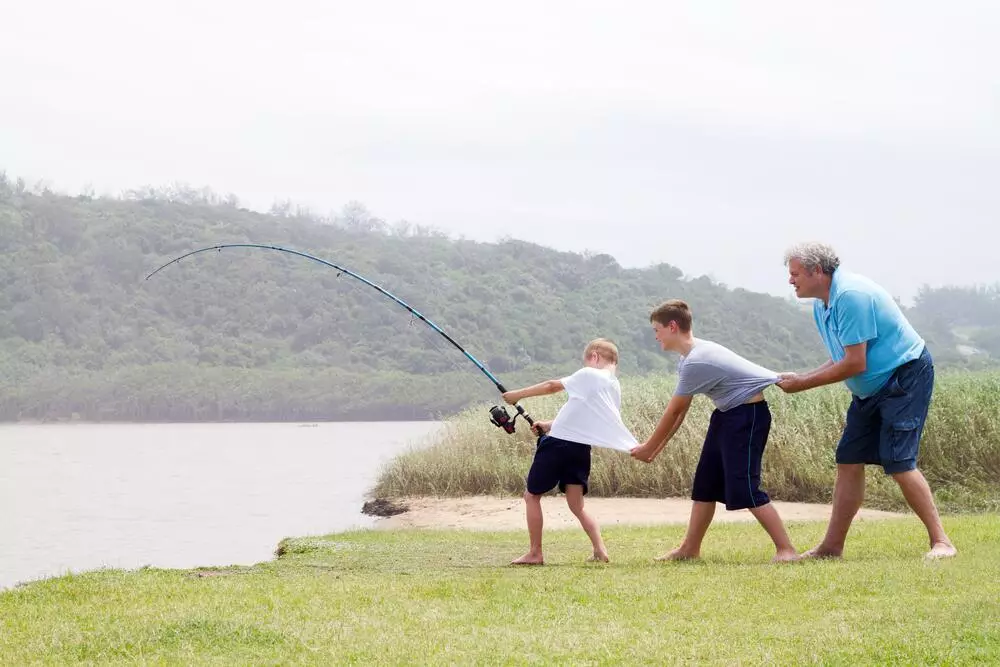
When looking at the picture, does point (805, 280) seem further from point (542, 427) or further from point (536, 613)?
point (536, 613)

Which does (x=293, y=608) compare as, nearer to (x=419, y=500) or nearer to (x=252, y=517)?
(x=419, y=500)

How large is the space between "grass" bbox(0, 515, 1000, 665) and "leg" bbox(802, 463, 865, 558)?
0.51 feet

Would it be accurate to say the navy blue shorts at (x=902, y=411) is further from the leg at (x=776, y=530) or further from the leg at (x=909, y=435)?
the leg at (x=776, y=530)

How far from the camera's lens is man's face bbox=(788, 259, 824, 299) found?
7.84 metres

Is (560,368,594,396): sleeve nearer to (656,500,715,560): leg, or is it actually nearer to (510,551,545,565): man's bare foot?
(656,500,715,560): leg

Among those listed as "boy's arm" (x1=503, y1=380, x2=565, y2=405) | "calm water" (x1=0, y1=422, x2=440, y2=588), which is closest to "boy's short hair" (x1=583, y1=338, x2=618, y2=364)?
"boy's arm" (x1=503, y1=380, x2=565, y2=405)

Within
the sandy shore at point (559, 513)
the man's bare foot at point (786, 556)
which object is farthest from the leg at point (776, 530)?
the sandy shore at point (559, 513)

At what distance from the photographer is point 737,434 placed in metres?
7.92

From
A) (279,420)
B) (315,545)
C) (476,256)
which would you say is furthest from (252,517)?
(476,256)

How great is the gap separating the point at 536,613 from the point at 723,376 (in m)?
2.39

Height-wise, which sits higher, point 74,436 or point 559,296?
point 559,296

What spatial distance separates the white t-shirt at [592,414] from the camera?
331 inches

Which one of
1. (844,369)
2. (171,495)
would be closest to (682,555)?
(844,369)

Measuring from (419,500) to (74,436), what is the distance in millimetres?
49908
